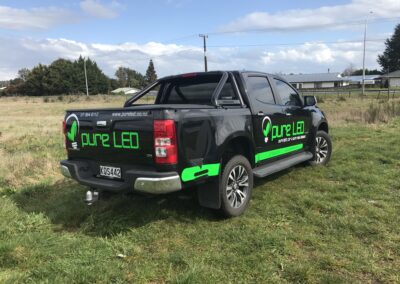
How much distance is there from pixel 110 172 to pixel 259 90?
2.57m

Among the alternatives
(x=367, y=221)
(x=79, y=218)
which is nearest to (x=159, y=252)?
(x=79, y=218)

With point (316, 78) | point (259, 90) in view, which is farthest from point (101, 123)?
point (316, 78)

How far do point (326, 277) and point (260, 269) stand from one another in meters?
0.59

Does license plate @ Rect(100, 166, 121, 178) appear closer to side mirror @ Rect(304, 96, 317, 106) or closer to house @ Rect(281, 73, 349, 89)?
side mirror @ Rect(304, 96, 317, 106)

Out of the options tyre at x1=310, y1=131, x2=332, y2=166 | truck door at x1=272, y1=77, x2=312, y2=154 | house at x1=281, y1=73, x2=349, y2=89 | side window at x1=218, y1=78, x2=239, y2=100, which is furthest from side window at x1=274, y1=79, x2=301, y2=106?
house at x1=281, y1=73, x2=349, y2=89

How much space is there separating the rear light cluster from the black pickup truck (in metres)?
0.01

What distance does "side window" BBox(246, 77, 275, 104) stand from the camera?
553cm

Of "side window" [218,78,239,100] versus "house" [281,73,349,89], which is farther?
"house" [281,73,349,89]

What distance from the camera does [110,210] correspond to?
530 cm

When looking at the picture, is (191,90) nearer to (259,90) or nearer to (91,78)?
(259,90)

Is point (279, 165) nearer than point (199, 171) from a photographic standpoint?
No

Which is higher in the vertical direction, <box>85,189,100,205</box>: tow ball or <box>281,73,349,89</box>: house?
<box>281,73,349,89</box>: house

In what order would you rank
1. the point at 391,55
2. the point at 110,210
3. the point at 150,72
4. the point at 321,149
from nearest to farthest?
the point at 110,210, the point at 321,149, the point at 391,55, the point at 150,72

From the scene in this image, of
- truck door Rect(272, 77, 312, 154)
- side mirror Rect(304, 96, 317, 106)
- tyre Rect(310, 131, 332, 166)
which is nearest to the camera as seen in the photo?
truck door Rect(272, 77, 312, 154)
